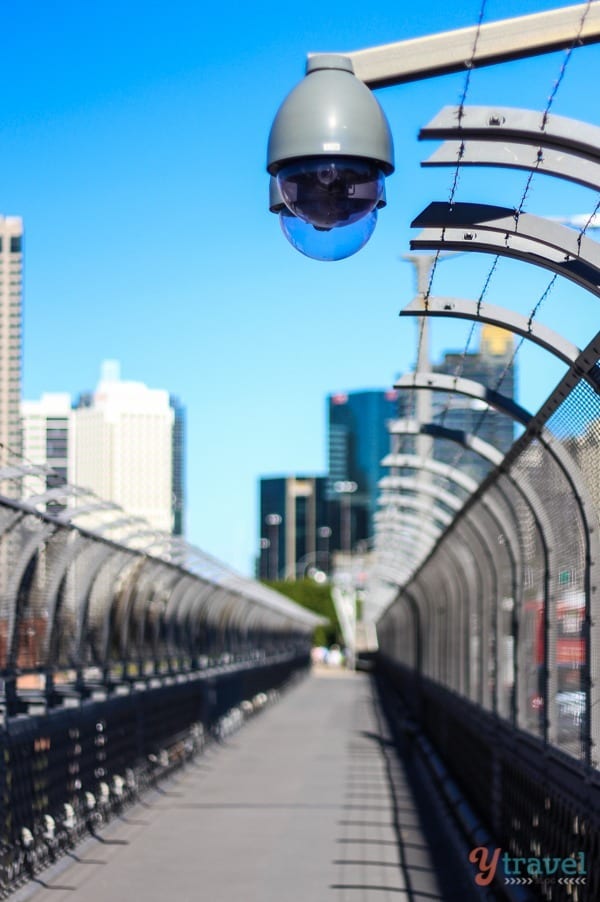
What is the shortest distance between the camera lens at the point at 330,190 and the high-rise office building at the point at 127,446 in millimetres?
10885

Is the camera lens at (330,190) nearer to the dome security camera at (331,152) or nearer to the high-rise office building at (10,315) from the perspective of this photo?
the dome security camera at (331,152)

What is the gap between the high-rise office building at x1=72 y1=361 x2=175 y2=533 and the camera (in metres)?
15.8

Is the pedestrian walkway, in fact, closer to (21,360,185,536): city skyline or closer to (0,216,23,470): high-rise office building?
(21,360,185,536): city skyline

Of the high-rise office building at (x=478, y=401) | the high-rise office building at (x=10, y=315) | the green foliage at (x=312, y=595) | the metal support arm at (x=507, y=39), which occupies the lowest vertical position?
the green foliage at (x=312, y=595)

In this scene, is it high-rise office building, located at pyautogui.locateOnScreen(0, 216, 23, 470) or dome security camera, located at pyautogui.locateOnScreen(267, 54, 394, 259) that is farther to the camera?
high-rise office building, located at pyautogui.locateOnScreen(0, 216, 23, 470)

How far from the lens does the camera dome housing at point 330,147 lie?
4.07 m

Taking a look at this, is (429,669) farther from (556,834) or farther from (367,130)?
(367,130)

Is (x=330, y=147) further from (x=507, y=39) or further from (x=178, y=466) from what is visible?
(x=178, y=466)

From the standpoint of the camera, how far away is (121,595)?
589 inches

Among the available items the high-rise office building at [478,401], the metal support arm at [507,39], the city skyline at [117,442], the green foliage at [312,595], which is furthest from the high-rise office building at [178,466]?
the green foliage at [312,595]

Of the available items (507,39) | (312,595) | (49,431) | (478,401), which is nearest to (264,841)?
(478,401)

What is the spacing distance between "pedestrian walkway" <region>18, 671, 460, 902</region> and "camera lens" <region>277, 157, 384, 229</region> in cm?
577

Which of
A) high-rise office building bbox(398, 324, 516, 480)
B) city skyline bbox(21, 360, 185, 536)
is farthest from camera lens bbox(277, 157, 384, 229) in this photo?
city skyline bbox(21, 360, 185, 536)

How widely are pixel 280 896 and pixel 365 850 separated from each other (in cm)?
212
